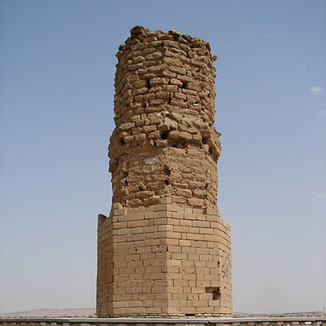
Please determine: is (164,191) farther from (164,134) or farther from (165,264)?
(165,264)

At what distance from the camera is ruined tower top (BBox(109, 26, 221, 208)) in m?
10.1

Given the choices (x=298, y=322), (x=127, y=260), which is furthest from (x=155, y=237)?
(x=298, y=322)

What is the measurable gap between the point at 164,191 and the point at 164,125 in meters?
1.45

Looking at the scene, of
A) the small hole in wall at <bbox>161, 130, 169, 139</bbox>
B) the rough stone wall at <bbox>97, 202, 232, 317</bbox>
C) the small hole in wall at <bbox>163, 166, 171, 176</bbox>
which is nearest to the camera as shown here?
the rough stone wall at <bbox>97, 202, 232, 317</bbox>

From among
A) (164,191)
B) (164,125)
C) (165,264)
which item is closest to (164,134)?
(164,125)

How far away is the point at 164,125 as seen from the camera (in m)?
10.1

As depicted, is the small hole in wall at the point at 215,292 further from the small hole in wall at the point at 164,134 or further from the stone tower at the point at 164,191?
the small hole in wall at the point at 164,134

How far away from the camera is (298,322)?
8.98m

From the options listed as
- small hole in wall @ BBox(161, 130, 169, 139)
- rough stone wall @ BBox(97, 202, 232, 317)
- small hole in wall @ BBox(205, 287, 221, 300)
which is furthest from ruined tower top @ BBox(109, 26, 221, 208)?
small hole in wall @ BBox(205, 287, 221, 300)

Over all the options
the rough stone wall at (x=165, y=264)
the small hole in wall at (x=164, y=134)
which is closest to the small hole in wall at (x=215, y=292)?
the rough stone wall at (x=165, y=264)

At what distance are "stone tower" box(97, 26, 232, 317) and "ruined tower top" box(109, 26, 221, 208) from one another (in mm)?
23

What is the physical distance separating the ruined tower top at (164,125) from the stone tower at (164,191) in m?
0.02

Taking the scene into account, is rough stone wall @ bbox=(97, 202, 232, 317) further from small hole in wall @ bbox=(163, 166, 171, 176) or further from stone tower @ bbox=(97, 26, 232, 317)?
small hole in wall @ bbox=(163, 166, 171, 176)

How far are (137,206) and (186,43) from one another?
405 centimetres
